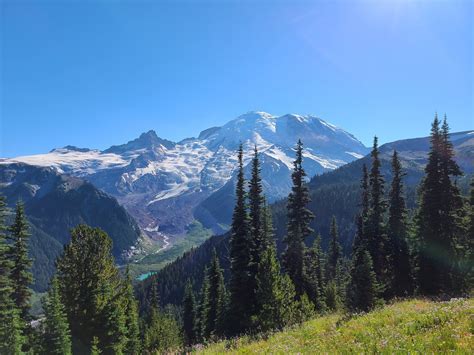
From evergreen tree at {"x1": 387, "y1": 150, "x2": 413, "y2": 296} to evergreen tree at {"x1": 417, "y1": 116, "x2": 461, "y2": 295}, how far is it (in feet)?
6.75

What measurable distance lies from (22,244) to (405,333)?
127 feet

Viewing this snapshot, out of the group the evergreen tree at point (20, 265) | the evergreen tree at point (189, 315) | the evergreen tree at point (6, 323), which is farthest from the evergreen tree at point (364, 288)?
the evergreen tree at point (189, 315)

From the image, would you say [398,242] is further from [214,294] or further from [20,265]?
[20,265]

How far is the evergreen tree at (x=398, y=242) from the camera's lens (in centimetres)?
4147

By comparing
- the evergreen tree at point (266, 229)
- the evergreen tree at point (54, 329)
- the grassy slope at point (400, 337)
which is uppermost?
the evergreen tree at point (266, 229)

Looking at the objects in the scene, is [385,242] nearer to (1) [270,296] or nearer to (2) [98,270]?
(1) [270,296]

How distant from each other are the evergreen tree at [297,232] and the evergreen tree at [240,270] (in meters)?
4.98

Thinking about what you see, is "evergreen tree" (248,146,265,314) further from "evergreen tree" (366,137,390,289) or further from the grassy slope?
the grassy slope

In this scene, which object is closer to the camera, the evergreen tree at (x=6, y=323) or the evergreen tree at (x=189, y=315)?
the evergreen tree at (x=6, y=323)

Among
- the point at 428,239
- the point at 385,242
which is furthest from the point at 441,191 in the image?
the point at 385,242

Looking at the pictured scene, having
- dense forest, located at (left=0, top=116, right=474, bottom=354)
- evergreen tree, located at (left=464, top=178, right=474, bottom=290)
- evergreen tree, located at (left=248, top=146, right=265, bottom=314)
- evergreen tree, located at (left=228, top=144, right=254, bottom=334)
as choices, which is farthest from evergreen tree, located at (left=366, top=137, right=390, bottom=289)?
evergreen tree, located at (left=228, top=144, right=254, bottom=334)

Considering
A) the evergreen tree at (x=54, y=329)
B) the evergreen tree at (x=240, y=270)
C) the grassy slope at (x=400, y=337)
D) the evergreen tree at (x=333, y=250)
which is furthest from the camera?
the evergreen tree at (x=333, y=250)

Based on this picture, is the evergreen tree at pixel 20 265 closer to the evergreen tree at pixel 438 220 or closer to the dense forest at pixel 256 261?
the dense forest at pixel 256 261

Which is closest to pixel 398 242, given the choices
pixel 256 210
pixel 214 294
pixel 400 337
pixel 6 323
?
pixel 256 210
